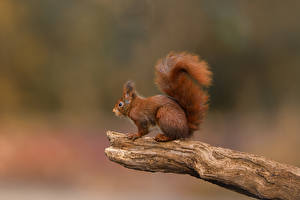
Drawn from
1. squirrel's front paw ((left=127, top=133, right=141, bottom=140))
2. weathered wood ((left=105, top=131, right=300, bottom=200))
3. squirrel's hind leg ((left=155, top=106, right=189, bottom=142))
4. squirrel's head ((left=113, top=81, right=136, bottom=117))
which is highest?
squirrel's head ((left=113, top=81, right=136, bottom=117))

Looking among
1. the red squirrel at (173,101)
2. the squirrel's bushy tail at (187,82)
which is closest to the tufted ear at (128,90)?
the red squirrel at (173,101)

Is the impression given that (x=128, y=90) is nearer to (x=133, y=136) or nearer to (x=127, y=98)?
(x=127, y=98)

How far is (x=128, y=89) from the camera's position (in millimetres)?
2408

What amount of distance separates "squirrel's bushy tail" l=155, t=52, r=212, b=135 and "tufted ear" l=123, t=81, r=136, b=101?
19cm

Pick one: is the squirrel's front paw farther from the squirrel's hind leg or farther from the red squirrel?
the squirrel's hind leg

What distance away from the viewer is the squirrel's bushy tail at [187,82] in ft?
7.77

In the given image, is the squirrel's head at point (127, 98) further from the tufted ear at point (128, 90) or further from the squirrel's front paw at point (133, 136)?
the squirrel's front paw at point (133, 136)

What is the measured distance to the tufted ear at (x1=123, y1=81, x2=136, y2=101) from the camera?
2.41m

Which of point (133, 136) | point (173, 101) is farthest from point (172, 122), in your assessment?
point (133, 136)

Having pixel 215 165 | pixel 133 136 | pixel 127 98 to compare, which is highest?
pixel 127 98

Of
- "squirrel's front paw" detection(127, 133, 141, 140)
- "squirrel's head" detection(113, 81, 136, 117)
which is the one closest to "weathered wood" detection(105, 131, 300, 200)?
"squirrel's front paw" detection(127, 133, 141, 140)

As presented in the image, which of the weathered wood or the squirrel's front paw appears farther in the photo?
the squirrel's front paw

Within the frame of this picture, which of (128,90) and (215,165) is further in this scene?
(128,90)

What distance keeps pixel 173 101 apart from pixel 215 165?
49 cm
